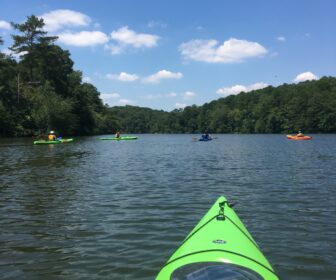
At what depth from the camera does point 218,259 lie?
16.5ft

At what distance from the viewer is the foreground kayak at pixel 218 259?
15.6 feet

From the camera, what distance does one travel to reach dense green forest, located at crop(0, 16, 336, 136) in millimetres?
68188

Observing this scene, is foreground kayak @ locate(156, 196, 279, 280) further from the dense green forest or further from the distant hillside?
the distant hillside

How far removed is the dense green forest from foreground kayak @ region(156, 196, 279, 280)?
204 feet

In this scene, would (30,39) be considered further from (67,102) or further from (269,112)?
(269,112)

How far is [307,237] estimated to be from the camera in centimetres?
827

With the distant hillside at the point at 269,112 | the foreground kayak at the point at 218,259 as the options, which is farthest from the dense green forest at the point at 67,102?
the foreground kayak at the point at 218,259

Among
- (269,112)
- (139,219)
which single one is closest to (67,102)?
(139,219)

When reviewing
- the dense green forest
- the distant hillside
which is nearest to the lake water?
the dense green forest

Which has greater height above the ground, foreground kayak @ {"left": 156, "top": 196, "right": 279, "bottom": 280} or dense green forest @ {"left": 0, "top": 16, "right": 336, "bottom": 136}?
dense green forest @ {"left": 0, "top": 16, "right": 336, "bottom": 136}

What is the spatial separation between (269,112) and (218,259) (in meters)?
137

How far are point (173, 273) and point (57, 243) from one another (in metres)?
3.92

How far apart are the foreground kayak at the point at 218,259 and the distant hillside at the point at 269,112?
374ft

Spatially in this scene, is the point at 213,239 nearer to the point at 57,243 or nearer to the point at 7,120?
the point at 57,243
